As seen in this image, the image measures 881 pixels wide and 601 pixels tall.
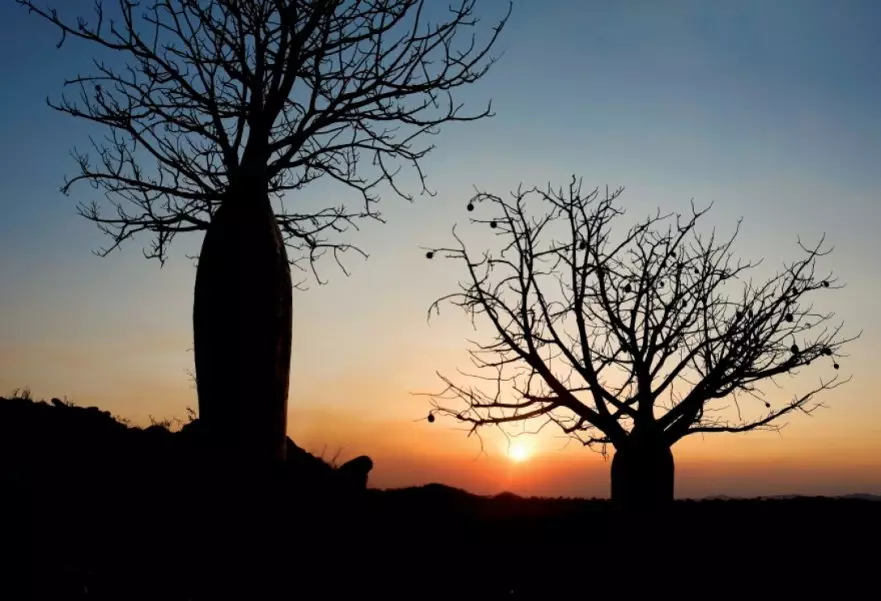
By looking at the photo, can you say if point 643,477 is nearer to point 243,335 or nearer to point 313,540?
point 313,540

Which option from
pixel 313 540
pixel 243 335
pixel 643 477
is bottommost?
pixel 313 540

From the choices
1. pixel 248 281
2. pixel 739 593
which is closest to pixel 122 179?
pixel 248 281

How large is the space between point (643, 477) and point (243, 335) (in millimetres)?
3781

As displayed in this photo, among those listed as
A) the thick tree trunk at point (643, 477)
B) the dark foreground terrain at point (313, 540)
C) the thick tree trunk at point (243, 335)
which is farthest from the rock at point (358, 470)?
the thick tree trunk at point (643, 477)

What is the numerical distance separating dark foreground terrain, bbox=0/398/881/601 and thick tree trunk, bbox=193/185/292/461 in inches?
15.1

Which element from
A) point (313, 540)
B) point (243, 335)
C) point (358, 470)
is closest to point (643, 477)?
point (358, 470)

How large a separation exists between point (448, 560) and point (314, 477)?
6.32ft

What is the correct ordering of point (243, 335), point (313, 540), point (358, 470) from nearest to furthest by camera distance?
point (313, 540)
point (243, 335)
point (358, 470)

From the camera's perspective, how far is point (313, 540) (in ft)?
18.2

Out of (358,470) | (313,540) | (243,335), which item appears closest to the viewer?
(313,540)

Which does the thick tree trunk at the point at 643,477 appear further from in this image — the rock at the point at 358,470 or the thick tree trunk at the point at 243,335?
the thick tree trunk at the point at 243,335

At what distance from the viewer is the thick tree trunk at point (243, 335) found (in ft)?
23.9

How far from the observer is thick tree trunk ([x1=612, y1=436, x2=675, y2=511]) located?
738 cm

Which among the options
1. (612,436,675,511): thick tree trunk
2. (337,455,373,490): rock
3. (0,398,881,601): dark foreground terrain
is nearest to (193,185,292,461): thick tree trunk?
(0,398,881,601): dark foreground terrain
